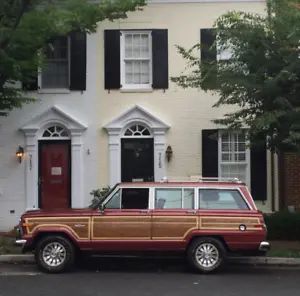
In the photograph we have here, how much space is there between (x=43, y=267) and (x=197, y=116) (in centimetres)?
738

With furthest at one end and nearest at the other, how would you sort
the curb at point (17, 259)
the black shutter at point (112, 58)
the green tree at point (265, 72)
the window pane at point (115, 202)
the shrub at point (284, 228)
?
the black shutter at point (112, 58), the shrub at point (284, 228), the curb at point (17, 259), the green tree at point (265, 72), the window pane at point (115, 202)

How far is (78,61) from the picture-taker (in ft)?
57.5

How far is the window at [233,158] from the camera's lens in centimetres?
1750

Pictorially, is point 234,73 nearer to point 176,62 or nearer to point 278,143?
point 278,143

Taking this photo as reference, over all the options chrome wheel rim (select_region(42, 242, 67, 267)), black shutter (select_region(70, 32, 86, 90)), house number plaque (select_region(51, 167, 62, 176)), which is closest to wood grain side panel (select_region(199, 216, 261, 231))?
chrome wheel rim (select_region(42, 242, 67, 267))

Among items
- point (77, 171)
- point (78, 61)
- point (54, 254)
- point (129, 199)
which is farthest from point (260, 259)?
point (78, 61)

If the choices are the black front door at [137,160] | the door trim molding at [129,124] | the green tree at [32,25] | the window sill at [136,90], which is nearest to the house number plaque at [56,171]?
the door trim molding at [129,124]

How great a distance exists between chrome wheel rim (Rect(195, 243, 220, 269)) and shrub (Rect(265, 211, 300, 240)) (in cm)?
470

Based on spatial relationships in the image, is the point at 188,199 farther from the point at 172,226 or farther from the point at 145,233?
the point at 145,233

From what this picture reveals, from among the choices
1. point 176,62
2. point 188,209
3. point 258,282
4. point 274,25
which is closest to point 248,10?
point 176,62

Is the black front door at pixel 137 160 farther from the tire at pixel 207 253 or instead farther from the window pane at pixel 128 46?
the tire at pixel 207 253

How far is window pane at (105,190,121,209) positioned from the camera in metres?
11.7

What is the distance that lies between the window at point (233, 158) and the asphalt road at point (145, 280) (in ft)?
17.3

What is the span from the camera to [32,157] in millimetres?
17516
